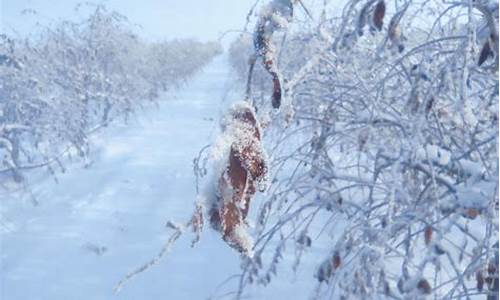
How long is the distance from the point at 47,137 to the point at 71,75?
3328 mm

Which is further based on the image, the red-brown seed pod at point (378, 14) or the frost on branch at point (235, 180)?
the red-brown seed pod at point (378, 14)

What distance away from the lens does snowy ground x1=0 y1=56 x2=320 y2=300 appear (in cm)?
446

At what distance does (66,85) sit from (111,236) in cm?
605

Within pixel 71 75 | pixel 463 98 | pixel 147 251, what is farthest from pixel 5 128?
pixel 463 98

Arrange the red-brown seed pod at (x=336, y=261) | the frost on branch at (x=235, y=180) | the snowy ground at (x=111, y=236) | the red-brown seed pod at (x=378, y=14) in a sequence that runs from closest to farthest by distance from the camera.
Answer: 1. the frost on branch at (x=235, y=180)
2. the red-brown seed pod at (x=378, y=14)
3. the red-brown seed pod at (x=336, y=261)
4. the snowy ground at (x=111, y=236)

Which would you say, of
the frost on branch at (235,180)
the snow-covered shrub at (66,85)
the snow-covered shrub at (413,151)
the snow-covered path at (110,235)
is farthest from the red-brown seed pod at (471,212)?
the snow-covered shrub at (66,85)

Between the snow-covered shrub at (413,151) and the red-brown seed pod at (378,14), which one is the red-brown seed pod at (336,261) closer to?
the snow-covered shrub at (413,151)

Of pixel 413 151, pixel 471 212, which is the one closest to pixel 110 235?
pixel 413 151

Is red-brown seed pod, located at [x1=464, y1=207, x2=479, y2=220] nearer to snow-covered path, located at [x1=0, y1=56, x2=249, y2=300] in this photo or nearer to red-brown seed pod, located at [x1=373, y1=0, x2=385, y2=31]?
red-brown seed pod, located at [x1=373, y1=0, x2=385, y2=31]

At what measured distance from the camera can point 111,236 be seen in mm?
5586

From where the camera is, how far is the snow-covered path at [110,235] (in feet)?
14.8

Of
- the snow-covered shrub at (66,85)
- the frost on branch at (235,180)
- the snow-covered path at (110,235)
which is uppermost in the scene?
the frost on branch at (235,180)

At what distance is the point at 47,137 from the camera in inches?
333

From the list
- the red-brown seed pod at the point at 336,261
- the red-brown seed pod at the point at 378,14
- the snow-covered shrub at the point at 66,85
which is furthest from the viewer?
the snow-covered shrub at the point at 66,85
